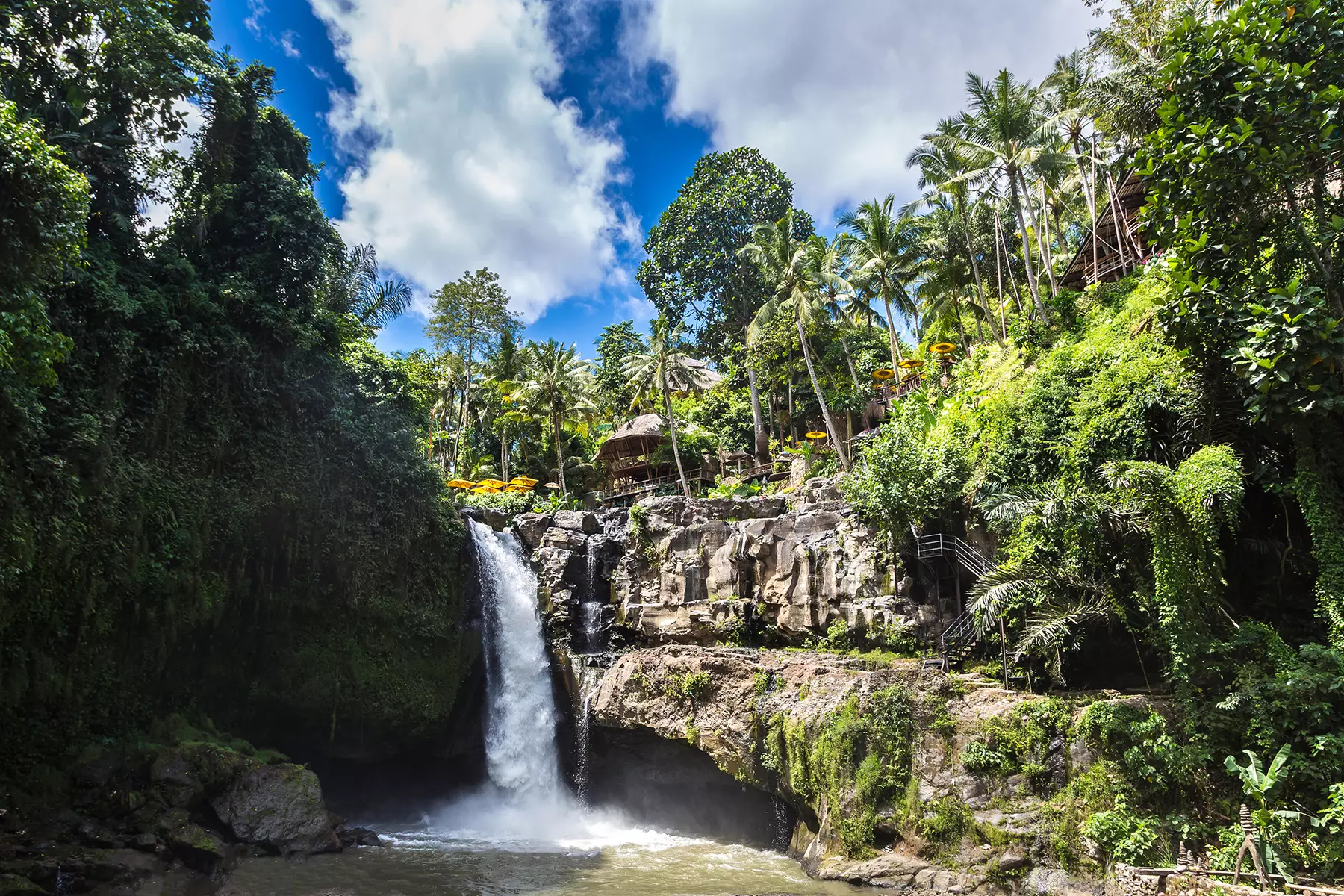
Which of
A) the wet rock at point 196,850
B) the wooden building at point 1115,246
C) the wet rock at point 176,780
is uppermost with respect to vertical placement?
the wooden building at point 1115,246

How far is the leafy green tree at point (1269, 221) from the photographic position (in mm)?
12867

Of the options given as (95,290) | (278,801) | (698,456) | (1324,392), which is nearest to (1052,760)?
(1324,392)

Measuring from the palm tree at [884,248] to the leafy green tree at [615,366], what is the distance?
686 inches

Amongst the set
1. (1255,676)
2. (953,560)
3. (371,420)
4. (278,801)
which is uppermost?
(371,420)

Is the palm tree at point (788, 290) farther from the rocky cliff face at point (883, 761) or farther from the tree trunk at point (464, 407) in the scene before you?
the tree trunk at point (464, 407)

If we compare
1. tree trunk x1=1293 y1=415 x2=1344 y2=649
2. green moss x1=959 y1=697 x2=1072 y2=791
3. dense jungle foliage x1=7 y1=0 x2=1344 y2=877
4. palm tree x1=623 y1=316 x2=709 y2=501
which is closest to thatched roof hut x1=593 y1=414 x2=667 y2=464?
palm tree x1=623 y1=316 x2=709 y2=501

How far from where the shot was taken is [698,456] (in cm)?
4134

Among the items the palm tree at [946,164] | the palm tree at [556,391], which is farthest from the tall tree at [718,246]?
the palm tree at [946,164]

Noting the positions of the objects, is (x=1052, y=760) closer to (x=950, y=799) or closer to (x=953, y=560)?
(x=950, y=799)

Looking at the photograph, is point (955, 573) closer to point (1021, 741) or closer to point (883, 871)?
point (1021, 741)

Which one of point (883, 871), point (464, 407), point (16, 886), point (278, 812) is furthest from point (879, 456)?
point (464, 407)

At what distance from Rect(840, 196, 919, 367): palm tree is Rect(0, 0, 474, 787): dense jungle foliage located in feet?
66.1

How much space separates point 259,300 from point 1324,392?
2332 cm

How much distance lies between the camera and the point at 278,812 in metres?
16.4
